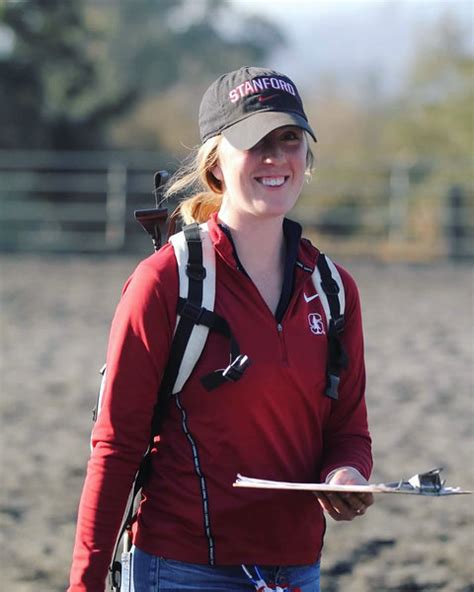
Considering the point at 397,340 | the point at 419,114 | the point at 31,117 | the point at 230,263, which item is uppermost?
the point at 419,114

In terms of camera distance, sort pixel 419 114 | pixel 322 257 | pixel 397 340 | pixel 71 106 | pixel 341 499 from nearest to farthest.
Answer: pixel 341 499, pixel 322 257, pixel 397 340, pixel 71 106, pixel 419 114

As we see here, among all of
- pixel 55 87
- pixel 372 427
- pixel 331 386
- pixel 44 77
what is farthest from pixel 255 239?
pixel 55 87

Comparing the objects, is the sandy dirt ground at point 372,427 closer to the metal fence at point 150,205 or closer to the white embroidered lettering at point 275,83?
the white embroidered lettering at point 275,83

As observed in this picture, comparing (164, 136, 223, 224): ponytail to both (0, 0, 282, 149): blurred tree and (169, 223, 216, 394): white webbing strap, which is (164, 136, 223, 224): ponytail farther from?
(0, 0, 282, 149): blurred tree

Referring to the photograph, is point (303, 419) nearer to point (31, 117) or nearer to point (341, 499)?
point (341, 499)

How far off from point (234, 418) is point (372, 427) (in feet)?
15.7

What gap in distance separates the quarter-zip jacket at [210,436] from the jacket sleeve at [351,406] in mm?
101

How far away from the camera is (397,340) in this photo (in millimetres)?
10180

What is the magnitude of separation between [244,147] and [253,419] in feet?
1.81

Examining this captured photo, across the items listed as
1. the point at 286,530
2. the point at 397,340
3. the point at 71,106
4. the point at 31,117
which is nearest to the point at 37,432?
the point at 397,340

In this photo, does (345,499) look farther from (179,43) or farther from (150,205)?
(179,43)

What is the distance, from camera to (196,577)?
7.86 ft

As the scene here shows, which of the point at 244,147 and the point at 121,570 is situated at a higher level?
the point at 244,147

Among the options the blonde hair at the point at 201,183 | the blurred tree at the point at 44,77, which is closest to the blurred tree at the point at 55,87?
the blurred tree at the point at 44,77
